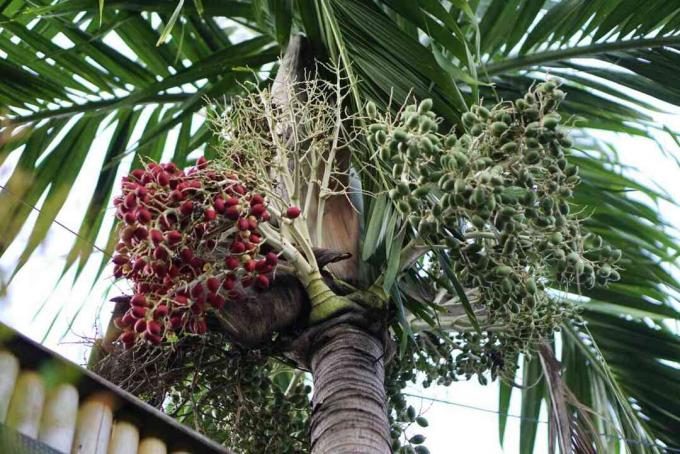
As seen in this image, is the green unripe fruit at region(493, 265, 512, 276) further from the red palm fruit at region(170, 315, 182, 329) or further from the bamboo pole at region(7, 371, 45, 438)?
the bamboo pole at region(7, 371, 45, 438)

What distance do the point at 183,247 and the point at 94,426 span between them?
679 mm

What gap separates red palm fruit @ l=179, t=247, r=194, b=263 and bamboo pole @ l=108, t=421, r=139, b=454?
615 millimetres

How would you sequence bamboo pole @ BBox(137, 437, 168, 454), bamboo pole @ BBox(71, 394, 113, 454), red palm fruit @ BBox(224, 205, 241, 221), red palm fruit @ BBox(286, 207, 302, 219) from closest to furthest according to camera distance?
bamboo pole @ BBox(71, 394, 113, 454), bamboo pole @ BBox(137, 437, 168, 454), red palm fruit @ BBox(224, 205, 241, 221), red palm fruit @ BBox(286, 207, 302, 219)

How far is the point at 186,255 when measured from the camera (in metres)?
2.06

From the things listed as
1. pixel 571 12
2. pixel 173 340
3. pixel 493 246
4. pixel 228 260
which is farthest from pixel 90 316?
pixel 571 12

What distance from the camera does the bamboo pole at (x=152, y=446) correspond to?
58.6 inches

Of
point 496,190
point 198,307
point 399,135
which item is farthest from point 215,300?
point 496,190

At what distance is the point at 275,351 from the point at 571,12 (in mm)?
1429

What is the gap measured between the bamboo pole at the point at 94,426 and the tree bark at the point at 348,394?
0.64 metres

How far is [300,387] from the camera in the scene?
274cm

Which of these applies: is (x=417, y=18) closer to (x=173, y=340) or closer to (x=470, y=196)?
(x=470, y=196)

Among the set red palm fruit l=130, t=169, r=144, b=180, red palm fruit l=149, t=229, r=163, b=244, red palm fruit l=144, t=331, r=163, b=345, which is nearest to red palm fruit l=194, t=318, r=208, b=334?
red palm fruit l=144, t=331, r=163, b=345

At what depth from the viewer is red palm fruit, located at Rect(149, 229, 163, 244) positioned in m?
1.98

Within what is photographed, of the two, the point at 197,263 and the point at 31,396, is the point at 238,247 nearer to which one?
the point at 197,263
